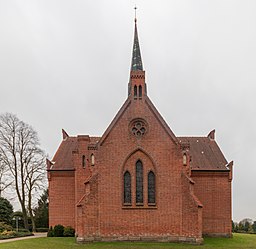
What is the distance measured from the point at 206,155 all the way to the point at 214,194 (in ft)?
14.7

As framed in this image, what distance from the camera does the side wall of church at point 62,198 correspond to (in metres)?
40.7

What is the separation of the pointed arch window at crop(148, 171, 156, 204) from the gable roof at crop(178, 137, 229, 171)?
24.6 feet

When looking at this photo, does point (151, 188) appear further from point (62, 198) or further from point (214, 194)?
point (62, 198)

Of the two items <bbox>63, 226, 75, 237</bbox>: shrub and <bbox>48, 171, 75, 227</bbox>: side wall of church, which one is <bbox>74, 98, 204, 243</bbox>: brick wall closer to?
<bbox>63, 226, 75, 237</bbox>: shrub

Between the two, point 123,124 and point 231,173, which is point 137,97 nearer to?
point 123,124

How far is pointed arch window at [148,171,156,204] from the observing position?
3394cm

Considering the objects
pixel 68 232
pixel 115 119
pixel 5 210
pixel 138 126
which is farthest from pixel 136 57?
pixel 5 210

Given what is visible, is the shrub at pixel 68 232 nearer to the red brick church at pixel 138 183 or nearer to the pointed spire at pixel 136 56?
the red brick church at pixel 138 183

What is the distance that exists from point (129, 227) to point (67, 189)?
1055cm

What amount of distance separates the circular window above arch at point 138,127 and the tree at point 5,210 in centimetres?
2406

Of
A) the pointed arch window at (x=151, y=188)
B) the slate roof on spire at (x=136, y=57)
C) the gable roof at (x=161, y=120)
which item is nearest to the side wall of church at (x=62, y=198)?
the pointed arch window at (x=151, y=188)

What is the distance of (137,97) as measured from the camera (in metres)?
35.1

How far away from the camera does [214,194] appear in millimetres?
40219

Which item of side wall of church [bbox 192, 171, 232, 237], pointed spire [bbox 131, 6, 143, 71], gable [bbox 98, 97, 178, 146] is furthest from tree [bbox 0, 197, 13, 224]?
pointed spire [bbox 131, 6, 143, 71]
